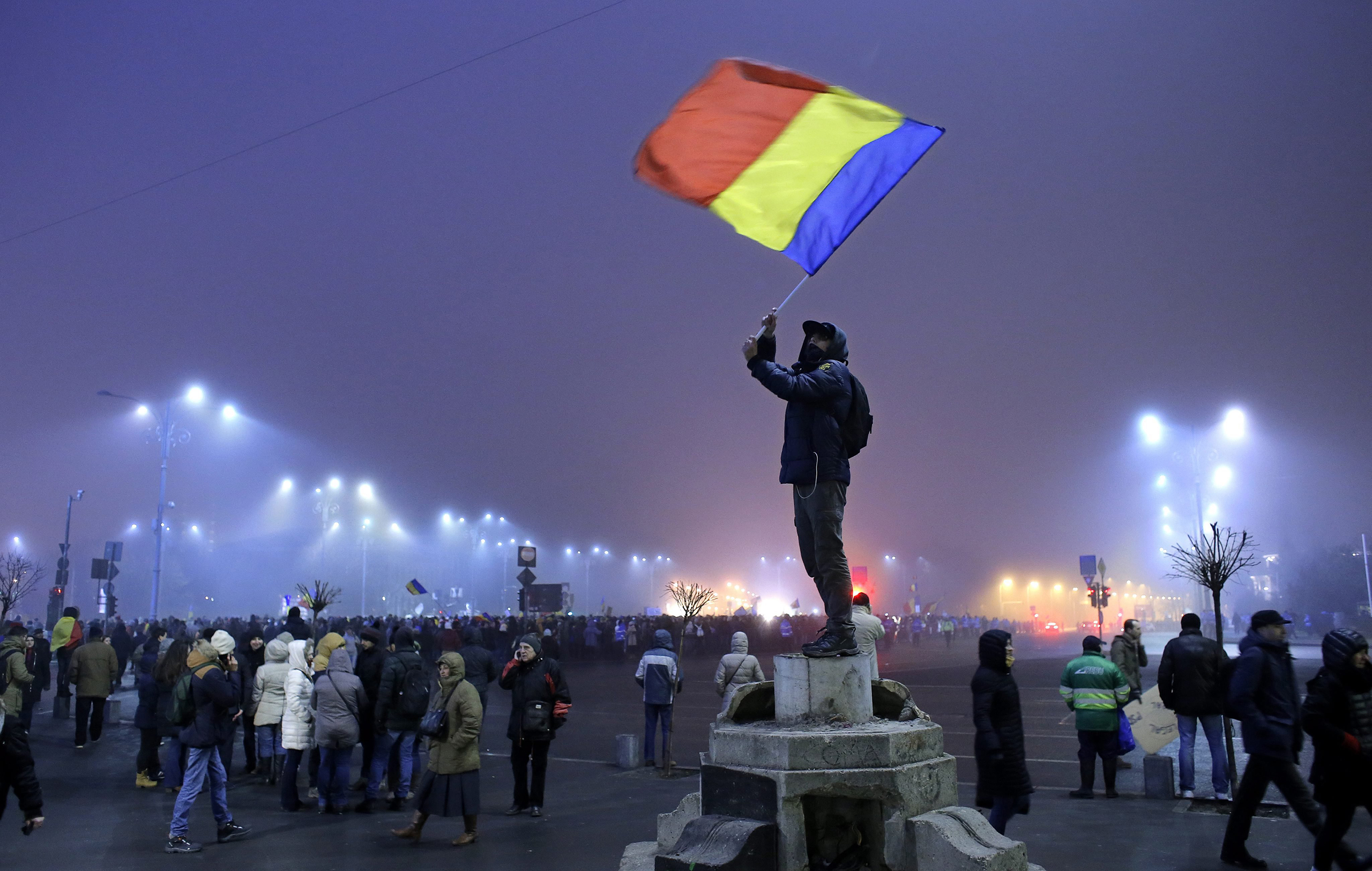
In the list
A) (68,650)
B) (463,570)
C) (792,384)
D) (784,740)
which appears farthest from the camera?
(463,570)

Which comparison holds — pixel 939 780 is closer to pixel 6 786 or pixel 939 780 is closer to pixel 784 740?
pixel 784 740

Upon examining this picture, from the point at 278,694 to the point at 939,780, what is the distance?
8303mm

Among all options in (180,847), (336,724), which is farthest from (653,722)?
(180,847)

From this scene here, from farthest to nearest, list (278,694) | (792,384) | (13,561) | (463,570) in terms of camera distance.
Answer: (463,570), (13,561), (278,694), (792,384)

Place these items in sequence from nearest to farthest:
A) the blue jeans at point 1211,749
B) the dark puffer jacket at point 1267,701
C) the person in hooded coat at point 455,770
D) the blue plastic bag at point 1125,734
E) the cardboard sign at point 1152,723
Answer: the dark puffer jacket at point 1267,701
the person in hooded coat at point 455,770
the blue jeans at point 1211,749
the blue plastic bag at point 1125,734
the cardboard sign at point 1152,723

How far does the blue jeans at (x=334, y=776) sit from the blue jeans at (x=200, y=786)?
127cm

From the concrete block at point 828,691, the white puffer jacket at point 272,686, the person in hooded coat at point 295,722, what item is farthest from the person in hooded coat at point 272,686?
the concrete block at point 828,691

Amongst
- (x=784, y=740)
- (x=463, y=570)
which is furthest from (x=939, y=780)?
(x=463, y=570)

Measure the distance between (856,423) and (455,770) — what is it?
481 centimetres

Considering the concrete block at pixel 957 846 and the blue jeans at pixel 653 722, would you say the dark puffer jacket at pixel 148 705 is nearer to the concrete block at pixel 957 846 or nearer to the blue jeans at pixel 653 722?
the blue jeans at pixel 653 722

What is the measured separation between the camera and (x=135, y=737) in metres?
15.4

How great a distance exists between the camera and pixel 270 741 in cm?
1157

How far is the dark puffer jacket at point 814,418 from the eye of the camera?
18.3 ft

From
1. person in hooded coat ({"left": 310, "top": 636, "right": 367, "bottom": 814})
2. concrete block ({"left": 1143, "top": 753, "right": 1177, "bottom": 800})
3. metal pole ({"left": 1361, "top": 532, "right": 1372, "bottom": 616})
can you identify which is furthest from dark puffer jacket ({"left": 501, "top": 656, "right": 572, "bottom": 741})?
metal pole ({"left": 1361, "top": 532, "right": 1372, "bottom": 616})
